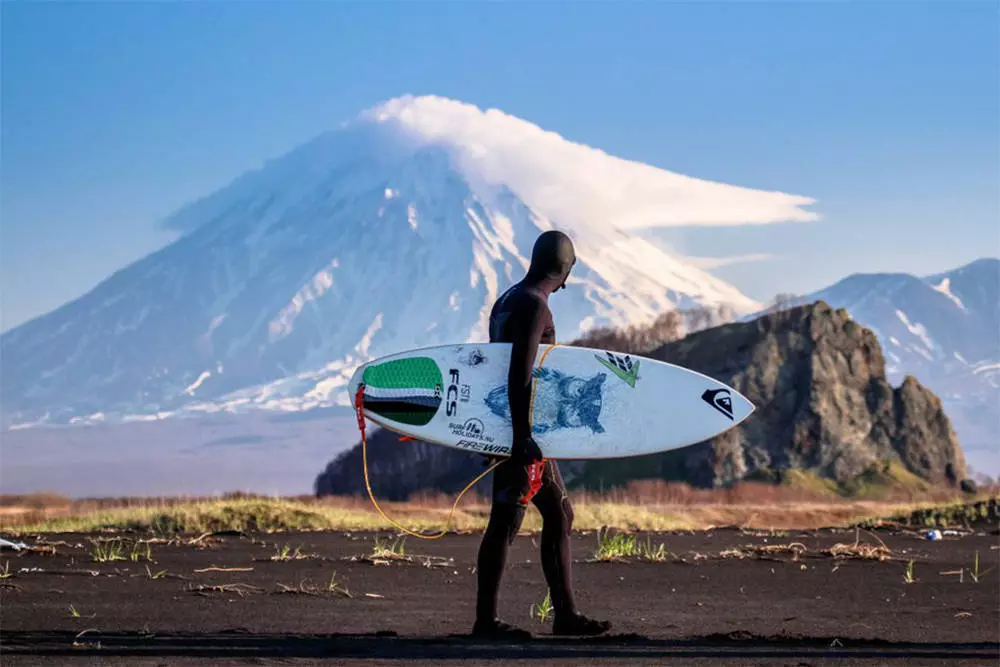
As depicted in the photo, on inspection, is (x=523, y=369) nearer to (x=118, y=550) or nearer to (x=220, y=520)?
(x=118, y=550)

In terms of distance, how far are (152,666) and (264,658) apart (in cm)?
52

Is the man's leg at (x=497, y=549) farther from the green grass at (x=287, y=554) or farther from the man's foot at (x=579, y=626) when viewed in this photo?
the green grass at (x=287, y=554)

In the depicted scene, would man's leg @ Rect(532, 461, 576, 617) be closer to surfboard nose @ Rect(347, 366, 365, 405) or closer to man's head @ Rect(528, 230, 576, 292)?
man's head @ Rect(528, 230, 576, 292)

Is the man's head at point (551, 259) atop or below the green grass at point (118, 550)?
atop

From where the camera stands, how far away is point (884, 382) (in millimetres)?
44938

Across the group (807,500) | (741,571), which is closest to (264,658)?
(741,571)

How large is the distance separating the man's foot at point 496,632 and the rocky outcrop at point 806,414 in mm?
33366

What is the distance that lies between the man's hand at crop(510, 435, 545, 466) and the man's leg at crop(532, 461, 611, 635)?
0.63 feet

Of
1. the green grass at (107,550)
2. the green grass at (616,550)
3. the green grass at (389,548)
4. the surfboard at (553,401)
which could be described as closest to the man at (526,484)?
the surfboard at (553,401)

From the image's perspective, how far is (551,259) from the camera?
6.89 m

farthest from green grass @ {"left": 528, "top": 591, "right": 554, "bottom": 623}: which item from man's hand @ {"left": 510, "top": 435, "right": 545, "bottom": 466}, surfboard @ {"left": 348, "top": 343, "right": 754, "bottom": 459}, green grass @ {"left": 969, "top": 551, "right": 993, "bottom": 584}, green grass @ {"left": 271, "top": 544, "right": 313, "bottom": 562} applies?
green grass @ {"left": 969, "top": 551, "right": 993, "bottom": 584}

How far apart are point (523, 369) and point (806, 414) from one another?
3721 centimetres

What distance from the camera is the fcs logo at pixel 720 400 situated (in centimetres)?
792

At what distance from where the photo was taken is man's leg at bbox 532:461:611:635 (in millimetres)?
6766
